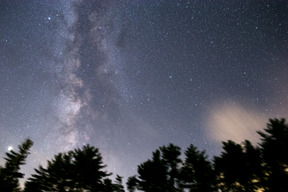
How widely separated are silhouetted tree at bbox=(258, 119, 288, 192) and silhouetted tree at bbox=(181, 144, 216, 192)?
5053 mm

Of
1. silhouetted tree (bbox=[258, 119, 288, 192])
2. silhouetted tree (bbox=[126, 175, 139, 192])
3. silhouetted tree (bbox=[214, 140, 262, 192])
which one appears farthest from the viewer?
silhouetted tree (bbox=[126, 175, 139, 192])

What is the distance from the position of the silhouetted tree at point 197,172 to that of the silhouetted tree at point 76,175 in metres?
8.81

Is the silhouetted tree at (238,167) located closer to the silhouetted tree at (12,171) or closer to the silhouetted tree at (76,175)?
the silhouetted tree at (76,175)

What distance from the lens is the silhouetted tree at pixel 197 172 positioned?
20.5 m

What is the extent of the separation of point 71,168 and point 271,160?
812 inches

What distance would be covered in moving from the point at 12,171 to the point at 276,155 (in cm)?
3108

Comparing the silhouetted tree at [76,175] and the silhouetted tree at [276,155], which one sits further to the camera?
the silhouetted tree at [76,175]

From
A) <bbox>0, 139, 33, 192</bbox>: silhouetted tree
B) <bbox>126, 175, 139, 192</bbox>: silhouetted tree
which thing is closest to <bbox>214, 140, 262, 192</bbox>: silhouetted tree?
<bbox>126, 175, 139, 192</bbox>: silhouetted tree

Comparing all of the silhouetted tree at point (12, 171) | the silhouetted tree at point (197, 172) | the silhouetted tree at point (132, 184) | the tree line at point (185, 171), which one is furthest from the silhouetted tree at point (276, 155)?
the silhouetted tree at point (12, 171)

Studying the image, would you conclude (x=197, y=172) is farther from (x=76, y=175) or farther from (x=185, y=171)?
(x=76, y=175)

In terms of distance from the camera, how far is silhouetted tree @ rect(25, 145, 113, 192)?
2253 cm

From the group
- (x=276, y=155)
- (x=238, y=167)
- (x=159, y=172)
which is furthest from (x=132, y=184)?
(x=276, y=155)

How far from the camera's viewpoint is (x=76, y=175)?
22781 millimetres

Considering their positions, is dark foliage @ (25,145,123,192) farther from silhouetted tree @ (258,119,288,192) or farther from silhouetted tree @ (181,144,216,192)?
silhouetted tree @ (258,119,288,192)
